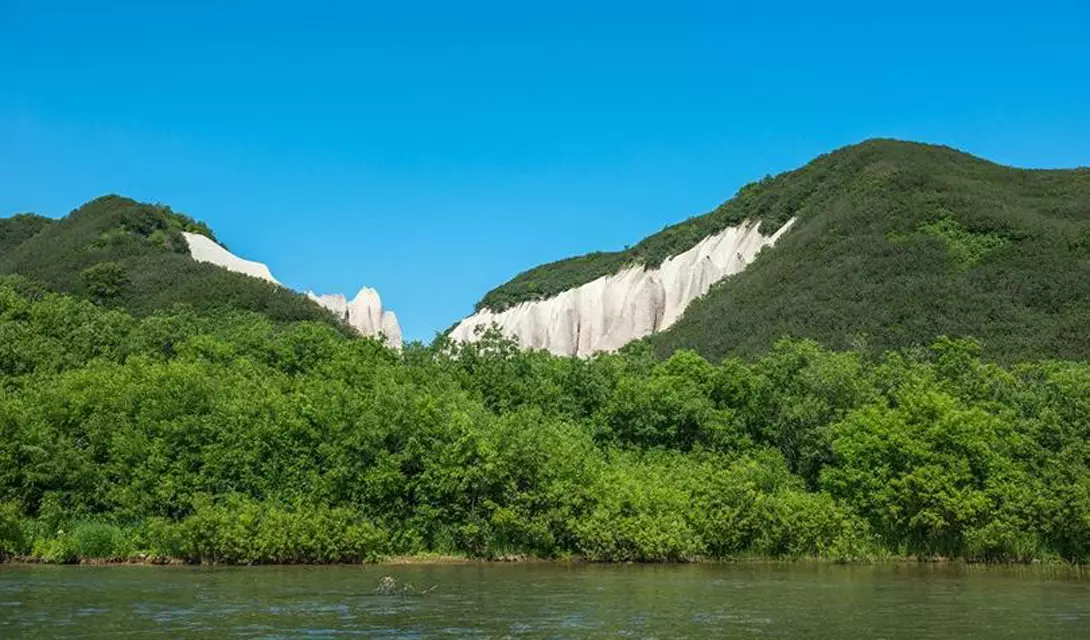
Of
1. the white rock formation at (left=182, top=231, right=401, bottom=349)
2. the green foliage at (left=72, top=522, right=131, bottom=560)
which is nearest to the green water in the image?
the green foliage at (left=72, top=522, right=131, bottom=560)

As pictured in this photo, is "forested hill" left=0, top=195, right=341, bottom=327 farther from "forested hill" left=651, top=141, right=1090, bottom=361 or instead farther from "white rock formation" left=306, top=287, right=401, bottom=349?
"forested hill" left=651, top=141, right=1090, bottom=361

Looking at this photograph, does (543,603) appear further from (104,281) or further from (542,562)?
(104,281)

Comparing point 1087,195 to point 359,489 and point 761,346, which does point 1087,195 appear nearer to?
point 761,346

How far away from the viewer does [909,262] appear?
9206 cm

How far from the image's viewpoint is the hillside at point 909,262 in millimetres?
79812

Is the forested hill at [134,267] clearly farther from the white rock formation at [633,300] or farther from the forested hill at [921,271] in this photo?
the forested hill at [921,271]

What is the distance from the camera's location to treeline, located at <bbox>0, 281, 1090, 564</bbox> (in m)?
43.8

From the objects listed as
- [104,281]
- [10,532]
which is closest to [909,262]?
[104,281]

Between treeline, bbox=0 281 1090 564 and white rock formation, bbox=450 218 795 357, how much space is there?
210 ft

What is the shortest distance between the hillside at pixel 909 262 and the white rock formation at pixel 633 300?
3073mm

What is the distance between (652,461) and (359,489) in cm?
1484

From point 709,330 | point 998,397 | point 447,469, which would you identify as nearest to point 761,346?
point 709,330

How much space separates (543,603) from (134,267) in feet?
286

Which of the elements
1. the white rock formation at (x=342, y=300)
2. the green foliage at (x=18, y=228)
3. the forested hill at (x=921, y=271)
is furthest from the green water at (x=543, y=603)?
the green foliage at (x=18, y=228)
